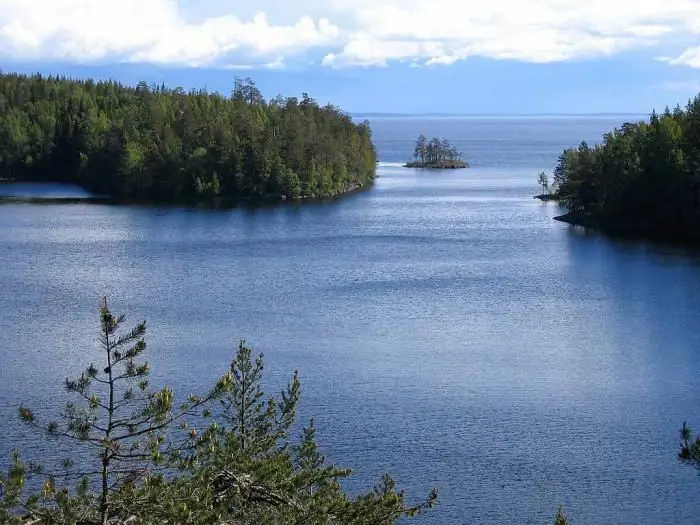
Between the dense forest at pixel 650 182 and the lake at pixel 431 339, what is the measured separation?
12.6 feet

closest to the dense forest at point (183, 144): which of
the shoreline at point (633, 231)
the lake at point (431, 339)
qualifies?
the lake at point (431, 339)

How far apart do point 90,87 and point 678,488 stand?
423 feet

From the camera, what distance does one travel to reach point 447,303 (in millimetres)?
41031

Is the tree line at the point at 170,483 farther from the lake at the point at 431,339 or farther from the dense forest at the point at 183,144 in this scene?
the dense forest at the point at 183,144

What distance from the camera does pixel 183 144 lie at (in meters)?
94.7

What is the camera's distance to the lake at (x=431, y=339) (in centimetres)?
2269

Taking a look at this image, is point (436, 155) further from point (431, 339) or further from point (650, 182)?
point (431, 339)

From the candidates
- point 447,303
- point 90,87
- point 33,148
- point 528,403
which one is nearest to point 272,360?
point 528,403

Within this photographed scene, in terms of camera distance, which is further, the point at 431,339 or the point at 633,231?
the point at 633,231

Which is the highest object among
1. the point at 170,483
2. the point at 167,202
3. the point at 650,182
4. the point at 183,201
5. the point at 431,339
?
the point at 650,182

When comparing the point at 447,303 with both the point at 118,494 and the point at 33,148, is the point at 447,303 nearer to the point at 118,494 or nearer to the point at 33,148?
the point at 118,494

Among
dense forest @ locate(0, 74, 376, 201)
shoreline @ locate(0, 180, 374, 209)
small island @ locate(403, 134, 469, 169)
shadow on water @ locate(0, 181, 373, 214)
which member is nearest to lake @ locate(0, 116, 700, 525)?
shadow on water @ locate(0, 181, 373, 214)

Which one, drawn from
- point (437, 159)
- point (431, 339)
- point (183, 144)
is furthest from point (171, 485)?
point (437, 159)

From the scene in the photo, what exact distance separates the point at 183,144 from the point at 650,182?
154 ft
